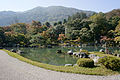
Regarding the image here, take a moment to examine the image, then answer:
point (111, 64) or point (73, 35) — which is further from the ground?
point (111, 64)

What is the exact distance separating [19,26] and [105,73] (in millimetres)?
50588

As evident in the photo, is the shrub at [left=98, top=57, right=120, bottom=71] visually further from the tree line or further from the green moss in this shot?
the tree line

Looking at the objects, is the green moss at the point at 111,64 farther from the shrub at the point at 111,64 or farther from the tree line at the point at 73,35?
the tree line at the point at 73,35

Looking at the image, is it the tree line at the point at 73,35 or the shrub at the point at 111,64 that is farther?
the tree line at the point at 73,35

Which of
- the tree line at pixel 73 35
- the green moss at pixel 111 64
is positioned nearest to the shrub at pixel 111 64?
the green moss at pixel 111 64

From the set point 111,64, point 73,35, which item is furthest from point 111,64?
point 73,35

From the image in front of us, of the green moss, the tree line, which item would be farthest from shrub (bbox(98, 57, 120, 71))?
the tree line

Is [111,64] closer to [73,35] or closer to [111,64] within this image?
[111,64]

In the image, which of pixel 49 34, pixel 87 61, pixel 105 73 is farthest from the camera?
pixel 49 34

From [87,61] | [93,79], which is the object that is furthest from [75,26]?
[93,79]

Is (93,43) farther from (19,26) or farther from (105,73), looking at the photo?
(19,26)

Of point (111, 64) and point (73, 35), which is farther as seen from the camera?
point (73, 35)

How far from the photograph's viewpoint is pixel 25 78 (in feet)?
20.9

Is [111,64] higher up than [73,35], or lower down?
higher up
